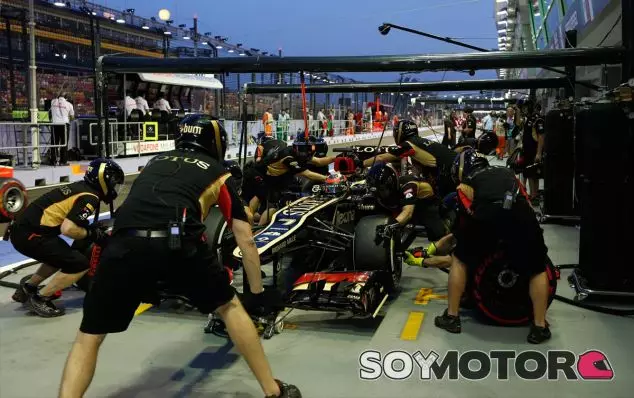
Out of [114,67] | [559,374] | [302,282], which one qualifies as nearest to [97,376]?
[302,282]

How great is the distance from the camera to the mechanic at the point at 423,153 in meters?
7.75

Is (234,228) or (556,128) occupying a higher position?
(556,128)

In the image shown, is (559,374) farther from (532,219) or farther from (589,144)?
(589,144)

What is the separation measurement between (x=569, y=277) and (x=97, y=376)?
4.66 metres

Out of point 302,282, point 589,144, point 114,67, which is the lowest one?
point 302,282

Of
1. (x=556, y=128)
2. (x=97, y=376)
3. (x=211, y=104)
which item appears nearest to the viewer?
(x=97, y=376)

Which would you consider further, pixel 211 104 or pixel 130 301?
pixel 211 104

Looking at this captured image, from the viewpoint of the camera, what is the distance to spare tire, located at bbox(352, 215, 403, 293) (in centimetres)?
573

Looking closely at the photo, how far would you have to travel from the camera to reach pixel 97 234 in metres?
5.11

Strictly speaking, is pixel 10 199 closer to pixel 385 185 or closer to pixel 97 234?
pixel 97 234

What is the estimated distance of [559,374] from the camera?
4.20m

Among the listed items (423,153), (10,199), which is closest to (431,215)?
(423,153)

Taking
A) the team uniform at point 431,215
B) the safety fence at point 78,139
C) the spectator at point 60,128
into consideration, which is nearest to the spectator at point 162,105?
the safety fence at point 78,139

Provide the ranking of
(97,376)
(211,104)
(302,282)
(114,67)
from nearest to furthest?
(97,376), (302,282), (114,67), (211,104)
